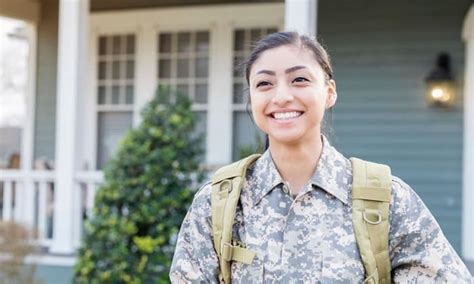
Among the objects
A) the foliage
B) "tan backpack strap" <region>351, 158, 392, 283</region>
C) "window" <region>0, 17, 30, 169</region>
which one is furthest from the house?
"window" <region>0, 17, 30, 169</region>

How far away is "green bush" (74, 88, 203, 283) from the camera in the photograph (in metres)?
4.98

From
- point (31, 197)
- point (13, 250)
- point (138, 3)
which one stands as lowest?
point (13, 250)

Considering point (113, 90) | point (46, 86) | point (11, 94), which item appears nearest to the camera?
point (113, 90)

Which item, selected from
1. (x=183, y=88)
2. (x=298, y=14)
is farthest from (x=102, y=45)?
(x=298, y=14)

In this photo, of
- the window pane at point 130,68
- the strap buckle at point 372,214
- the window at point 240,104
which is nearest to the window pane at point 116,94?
the window pane at point 130,68

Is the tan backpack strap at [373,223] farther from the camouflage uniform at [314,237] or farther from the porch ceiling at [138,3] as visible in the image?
the porch ceiling at [138,3]

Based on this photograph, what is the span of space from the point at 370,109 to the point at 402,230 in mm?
5522

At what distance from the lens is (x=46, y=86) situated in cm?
829

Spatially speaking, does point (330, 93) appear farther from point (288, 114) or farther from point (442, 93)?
point (442, 93)

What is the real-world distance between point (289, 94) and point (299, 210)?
258 millimetres

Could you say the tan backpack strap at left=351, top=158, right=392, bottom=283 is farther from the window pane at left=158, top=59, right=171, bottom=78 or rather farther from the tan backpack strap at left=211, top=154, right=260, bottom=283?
the window pane at left=158, top=59, right=171, bottom=78

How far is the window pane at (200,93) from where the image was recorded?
770 cm

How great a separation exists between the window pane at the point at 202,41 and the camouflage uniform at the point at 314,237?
617 cm

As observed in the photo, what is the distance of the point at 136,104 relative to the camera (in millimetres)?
7883
